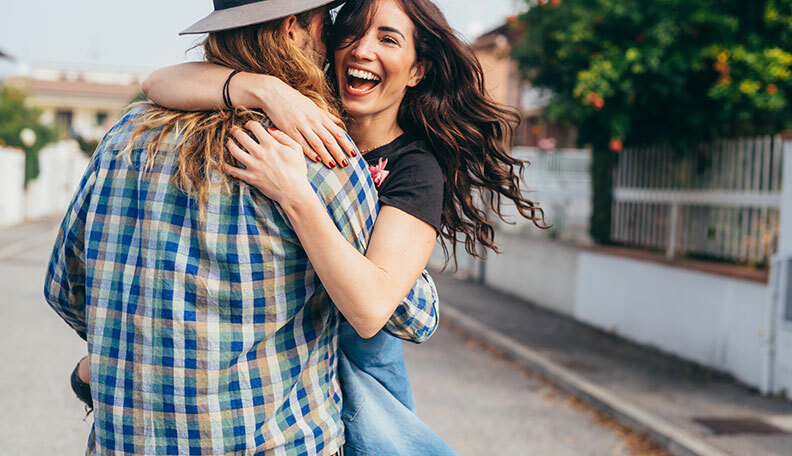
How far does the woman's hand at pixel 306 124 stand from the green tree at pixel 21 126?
2675 centimetres

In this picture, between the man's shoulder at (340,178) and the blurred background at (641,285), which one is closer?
the man's shoulder at (340,178)

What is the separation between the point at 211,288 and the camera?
145cm

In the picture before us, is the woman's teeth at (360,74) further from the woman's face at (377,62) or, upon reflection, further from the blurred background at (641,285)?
the blurred background at (641,285)

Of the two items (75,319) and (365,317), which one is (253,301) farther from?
(75,319)

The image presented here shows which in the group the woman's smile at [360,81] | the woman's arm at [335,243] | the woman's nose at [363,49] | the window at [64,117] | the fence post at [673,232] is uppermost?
the window at [64,117]

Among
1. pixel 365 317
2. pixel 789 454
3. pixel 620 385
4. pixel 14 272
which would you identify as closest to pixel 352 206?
pixel 365 317

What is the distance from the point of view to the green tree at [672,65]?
6812 mm

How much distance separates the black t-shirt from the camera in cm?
170

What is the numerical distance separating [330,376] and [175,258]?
0.45 m

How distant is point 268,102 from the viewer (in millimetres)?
1554

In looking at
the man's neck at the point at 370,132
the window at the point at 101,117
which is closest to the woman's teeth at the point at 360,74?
the man's neck at the point at 370,132

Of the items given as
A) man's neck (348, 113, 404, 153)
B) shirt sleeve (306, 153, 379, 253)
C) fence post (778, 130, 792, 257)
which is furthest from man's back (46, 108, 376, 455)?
fence post (778, 130, 792, 257)

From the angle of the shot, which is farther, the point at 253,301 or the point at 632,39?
the point at 632,39

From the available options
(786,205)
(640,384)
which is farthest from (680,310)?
(786,205)
